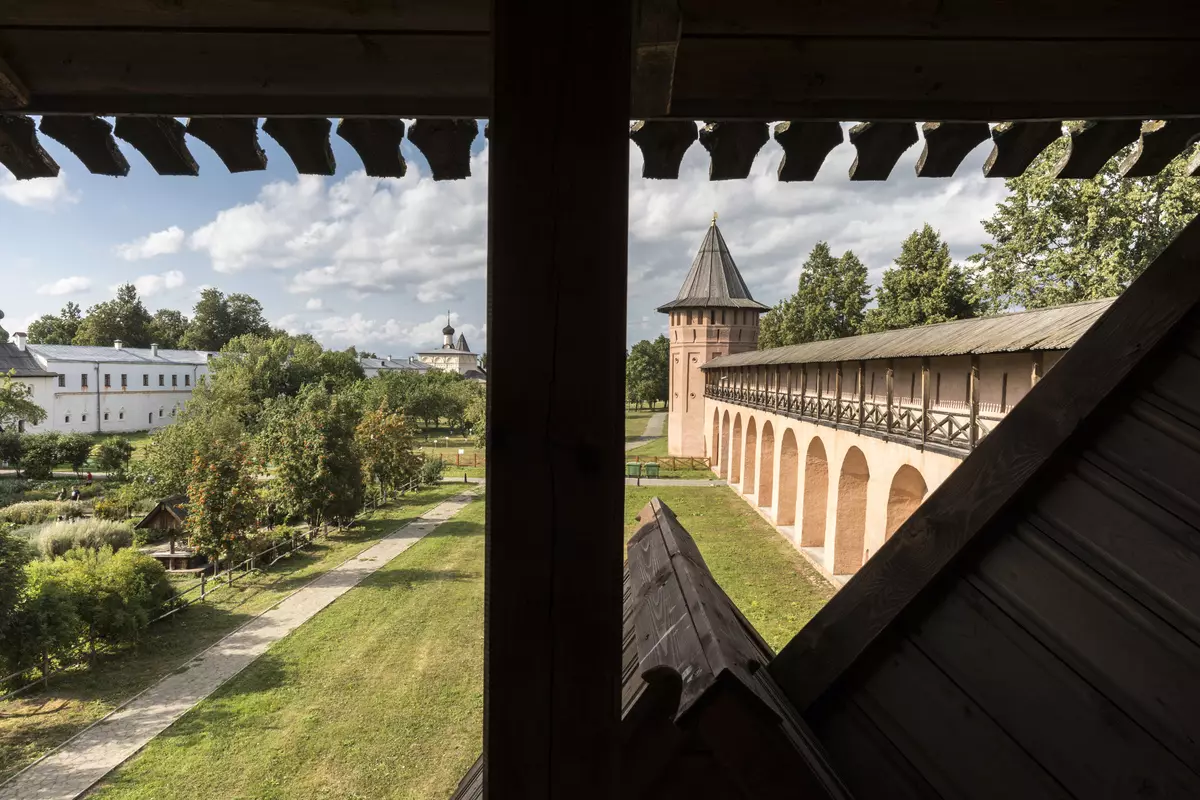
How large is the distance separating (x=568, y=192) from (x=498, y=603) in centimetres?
51

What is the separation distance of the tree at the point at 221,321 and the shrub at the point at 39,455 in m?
41.2

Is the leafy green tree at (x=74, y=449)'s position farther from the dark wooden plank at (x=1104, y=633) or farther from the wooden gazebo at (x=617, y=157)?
the dark wooden plank at (x=1104, y=633)

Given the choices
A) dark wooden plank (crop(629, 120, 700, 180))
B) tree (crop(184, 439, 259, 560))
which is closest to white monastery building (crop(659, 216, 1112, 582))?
dark wooden plank (crop(629, 120, 700, 180))

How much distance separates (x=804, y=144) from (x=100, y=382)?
156ft

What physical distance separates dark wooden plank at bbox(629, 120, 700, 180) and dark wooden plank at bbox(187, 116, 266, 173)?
116 centimetres

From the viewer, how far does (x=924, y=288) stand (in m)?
26.0

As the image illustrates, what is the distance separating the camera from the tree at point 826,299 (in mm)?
31516

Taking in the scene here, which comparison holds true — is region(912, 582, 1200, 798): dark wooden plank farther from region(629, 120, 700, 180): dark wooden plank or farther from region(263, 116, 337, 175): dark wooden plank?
region(263, 116, 337, 175): dark wooden plank

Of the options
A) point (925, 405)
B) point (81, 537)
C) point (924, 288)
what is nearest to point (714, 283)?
point (924, 288)

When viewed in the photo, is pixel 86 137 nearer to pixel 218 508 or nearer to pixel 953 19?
pixel 953 19

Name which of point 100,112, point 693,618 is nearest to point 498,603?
point 693,618

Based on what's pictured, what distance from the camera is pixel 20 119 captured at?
182cm

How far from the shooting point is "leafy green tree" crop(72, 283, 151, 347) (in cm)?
5662

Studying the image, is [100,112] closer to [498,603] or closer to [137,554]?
[498,603]
